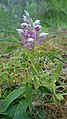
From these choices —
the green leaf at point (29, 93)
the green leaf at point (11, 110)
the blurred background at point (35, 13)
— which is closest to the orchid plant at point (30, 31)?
the green leaf at point (29, 93)

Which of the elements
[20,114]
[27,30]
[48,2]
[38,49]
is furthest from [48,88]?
[48,2]

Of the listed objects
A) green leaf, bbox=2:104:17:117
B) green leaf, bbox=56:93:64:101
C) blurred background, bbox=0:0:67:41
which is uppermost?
blurred background, bbox=0:0:67:41

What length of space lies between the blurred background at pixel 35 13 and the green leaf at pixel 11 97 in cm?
182

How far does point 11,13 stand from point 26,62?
2673 mm

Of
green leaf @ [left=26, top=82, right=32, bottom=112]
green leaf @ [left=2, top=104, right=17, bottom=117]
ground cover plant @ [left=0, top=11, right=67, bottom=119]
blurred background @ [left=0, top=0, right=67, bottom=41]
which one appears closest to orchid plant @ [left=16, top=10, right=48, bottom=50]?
ground cover plant @ [left=0, top=11, right=67, bottom=119]

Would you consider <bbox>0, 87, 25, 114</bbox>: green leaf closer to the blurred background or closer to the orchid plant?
the orchid plant

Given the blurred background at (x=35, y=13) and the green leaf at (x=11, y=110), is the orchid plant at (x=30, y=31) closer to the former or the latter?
the green leaf at (x=11, y=110)

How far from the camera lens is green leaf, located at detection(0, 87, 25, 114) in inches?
55.6

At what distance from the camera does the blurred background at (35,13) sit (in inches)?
149

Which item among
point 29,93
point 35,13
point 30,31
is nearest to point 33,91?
point 29,93

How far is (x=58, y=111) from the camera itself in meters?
1.42

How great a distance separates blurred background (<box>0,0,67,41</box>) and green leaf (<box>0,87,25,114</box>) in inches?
71.8

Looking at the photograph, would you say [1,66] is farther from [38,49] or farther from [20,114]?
[20,114]

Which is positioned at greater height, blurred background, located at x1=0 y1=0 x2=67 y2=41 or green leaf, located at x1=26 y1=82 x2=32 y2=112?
blurred background, located at x1=0 y1=0 x2=67 y2=41
